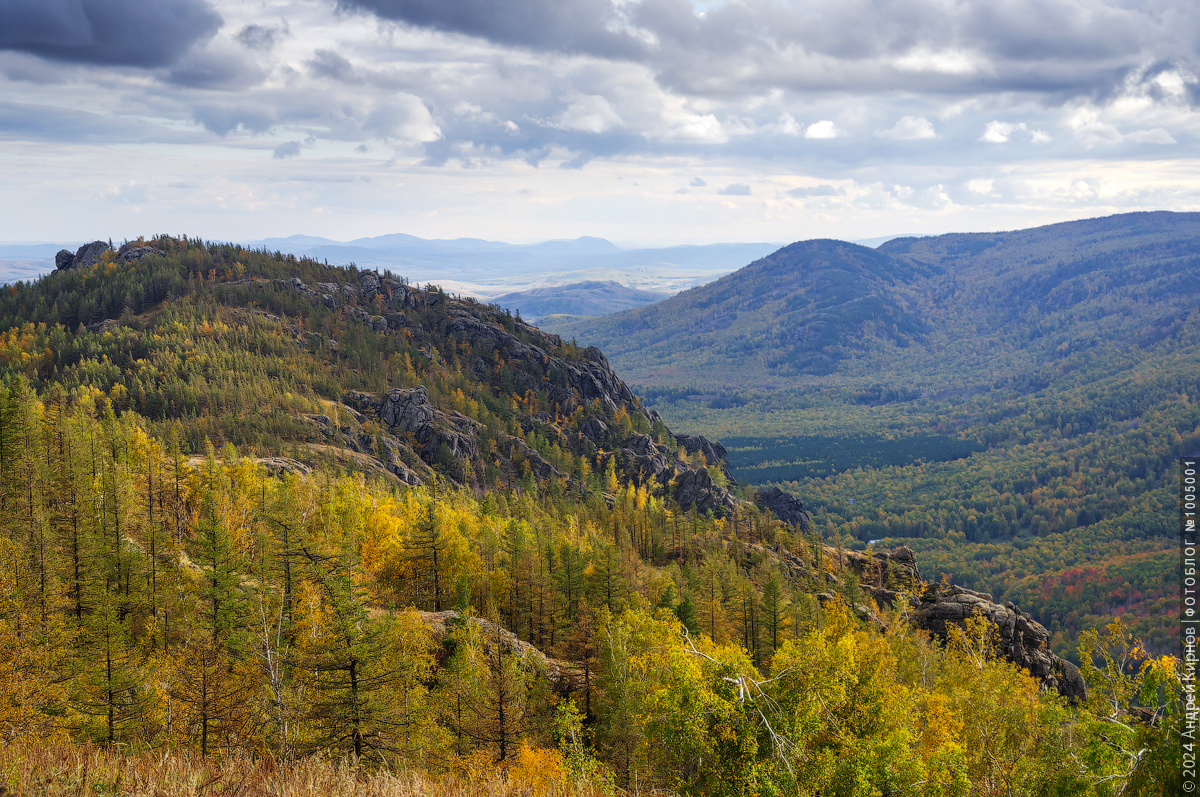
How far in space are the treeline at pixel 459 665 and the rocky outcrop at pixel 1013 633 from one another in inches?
1027

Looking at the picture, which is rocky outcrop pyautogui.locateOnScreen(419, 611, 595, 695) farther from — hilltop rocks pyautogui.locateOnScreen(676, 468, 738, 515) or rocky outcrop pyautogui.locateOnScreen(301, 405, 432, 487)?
hilltop rocks pyautogui.locateOnScreen(676, 468, 738, 515)

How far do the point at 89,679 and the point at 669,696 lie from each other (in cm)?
3267

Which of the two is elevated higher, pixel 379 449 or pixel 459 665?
pixel 379 449

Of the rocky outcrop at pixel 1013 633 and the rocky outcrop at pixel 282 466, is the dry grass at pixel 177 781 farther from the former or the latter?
the rocky outcrop at pixel 282 466

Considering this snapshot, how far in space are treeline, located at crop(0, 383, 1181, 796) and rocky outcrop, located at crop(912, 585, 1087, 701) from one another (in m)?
26.1

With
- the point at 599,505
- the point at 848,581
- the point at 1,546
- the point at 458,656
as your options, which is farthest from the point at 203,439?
the point at 848,581

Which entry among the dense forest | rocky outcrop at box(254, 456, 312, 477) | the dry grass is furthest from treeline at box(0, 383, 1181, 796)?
rocky outcrop at box(254, 456, 312, 477)

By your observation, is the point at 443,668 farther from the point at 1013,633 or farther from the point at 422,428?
the point at 422,428

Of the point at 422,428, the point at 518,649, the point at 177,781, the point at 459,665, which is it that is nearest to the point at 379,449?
the point at 422,428

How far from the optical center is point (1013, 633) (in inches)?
3723

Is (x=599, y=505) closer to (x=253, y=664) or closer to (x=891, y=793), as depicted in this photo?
(x=253, y=664)

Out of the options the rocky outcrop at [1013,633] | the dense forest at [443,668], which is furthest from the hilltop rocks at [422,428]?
the rocky outcrop at [1013,633]

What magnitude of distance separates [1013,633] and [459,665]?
81.2 metres

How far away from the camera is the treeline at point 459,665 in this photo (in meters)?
24.9
